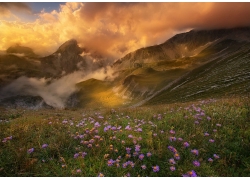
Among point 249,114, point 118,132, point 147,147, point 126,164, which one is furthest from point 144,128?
point 249,114

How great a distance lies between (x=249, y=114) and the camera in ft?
26.0

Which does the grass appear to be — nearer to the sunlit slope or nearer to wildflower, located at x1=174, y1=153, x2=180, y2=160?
wildflower, located at x1=174, y1=153, x2=180, y2=160

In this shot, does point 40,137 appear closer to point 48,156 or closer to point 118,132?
point 48,156

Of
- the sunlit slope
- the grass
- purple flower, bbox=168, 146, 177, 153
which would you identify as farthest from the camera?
the sunlit slope

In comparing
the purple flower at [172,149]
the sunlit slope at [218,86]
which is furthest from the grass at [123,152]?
the sunlit slope at [218,86]

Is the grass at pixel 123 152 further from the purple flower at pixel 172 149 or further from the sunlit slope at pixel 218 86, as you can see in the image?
the sunlit slope at pixel 218 86

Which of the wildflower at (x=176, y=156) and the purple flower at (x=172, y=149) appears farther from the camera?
the purple flower at (x=172, y=149)

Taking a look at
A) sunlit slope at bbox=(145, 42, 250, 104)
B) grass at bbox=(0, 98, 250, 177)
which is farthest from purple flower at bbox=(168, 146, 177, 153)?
sunlit slope at bbox=(145, 42, 250, 104)

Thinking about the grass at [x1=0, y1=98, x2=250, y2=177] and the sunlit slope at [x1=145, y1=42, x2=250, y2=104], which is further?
the sunlit slope at [x1=145, y1=42, x2=250, y2=104]

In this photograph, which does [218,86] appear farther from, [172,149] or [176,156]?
[176,156]

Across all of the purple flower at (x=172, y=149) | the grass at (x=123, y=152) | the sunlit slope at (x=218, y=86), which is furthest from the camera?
the sunlit slope at (x=218, y=86)

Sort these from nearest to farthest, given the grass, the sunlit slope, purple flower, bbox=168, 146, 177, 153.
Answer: the grass, purple flower, bbox=168, 146, 177, 153, the sunlit slope

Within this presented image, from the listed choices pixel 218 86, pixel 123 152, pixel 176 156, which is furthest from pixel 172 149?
pixel 218 86

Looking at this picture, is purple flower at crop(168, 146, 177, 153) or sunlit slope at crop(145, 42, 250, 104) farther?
sunlit slope at crop(145, 42, 250, 104)
